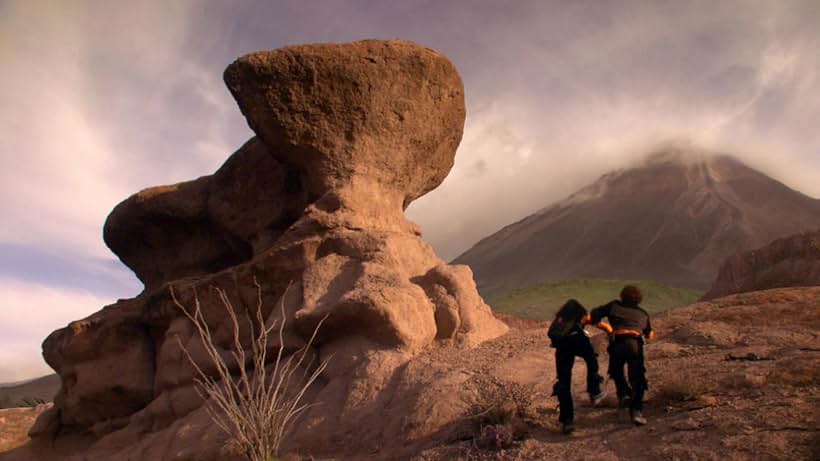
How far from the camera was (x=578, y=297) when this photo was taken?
27.5 metres

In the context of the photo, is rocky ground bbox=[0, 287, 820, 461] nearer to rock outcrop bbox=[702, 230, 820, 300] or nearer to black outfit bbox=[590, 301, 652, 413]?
black outfit bbox=[590, 301, 652, 413]

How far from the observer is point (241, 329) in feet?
29.8

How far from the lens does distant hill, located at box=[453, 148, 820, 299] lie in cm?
4756

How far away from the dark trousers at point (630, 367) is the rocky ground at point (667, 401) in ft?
0.58

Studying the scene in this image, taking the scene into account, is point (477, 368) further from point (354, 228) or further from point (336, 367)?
point (354, 228)

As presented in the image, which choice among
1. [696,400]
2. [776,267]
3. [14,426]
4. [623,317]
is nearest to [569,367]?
[623,317]

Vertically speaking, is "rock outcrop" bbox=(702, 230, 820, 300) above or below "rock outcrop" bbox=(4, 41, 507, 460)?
below

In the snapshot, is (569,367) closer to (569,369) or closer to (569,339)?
(569,369)

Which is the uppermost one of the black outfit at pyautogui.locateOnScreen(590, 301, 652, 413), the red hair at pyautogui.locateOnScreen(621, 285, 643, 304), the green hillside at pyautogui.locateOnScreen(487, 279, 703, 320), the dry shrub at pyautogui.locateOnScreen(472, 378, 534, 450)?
the red hair at pyautogui.locateOnScreen(621, 285, 643, 304)

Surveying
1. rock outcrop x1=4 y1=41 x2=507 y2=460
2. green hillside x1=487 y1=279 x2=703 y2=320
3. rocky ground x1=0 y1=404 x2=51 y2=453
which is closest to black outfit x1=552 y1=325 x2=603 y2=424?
rock outcrop x1=4 y1=41 x2=507 y2=460

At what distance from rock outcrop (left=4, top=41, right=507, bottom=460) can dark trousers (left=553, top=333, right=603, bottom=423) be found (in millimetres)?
1164

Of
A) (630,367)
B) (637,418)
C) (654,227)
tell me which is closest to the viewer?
(637,418)

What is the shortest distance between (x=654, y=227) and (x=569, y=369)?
54000 mm

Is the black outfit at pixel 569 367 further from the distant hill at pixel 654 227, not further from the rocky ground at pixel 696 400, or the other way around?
the distant hill at pixel 654 227
